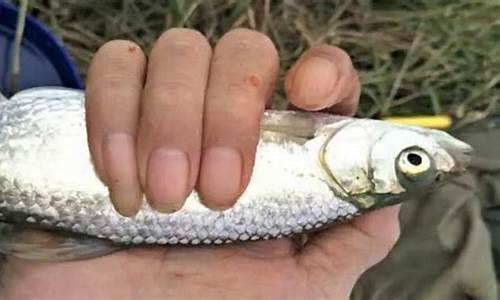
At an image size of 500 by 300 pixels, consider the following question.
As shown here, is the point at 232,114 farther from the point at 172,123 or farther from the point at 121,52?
the point at 121,52

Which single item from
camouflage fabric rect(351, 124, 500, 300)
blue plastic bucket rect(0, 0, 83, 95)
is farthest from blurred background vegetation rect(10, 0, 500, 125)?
blue plastic bucket rect(0, 0, 83, 95)

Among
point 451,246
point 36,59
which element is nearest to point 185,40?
point 36,59

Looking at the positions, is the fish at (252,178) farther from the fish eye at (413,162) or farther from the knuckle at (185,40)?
the knuckle at (185,40)

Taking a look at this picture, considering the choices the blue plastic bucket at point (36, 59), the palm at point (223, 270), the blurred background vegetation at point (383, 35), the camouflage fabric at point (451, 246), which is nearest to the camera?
the palm at point (223, 270)

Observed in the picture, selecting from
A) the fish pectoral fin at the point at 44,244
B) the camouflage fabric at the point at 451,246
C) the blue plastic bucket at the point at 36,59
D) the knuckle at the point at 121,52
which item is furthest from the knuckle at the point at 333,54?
the camouflage fabric at the point at 451,246

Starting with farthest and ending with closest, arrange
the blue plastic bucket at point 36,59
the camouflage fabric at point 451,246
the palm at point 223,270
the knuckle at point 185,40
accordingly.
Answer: the camouflage fabric at point 451,246 < the blue plastic bucket at point 36,59 < the palm at point 223,270 < the knuckle at point 185,40

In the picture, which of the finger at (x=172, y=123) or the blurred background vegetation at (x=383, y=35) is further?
the blurred background vegetation at (x=383, y=35)

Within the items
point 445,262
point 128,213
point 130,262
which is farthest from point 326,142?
point 445,262
